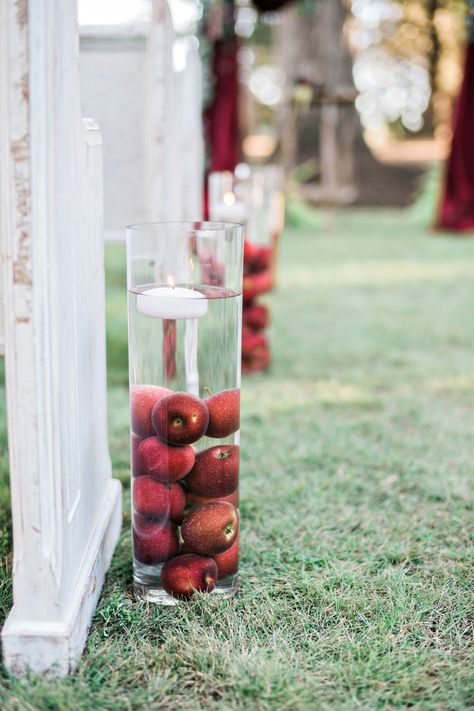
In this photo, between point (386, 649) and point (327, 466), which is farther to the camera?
point (327, 466)

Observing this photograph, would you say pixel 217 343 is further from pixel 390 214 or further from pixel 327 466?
pixel 390 214

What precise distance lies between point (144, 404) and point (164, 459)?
8 cm

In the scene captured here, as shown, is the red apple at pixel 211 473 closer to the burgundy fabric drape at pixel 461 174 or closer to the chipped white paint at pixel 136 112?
the chipped white paint at pixel 136 112

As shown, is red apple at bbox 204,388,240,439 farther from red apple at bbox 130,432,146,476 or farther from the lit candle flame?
the lit candle flame

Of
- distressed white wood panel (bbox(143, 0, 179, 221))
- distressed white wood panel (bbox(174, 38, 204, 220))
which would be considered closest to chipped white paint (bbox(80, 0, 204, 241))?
distressed white wood panel (bbox(143, 0, 179, 221))

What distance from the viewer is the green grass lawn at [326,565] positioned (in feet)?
2.97

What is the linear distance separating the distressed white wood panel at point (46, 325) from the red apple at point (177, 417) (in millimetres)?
110

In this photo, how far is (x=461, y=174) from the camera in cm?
648

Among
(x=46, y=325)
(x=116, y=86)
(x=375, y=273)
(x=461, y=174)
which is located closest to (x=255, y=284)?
(x=116, y=86)

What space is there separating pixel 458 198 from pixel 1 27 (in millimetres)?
6232

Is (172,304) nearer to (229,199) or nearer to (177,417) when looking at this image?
(177,417)

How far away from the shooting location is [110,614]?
3.49 feet

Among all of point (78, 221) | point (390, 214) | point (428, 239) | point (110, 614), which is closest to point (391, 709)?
point (110, 614)

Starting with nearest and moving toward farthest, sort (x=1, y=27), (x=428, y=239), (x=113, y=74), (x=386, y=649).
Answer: (x=1, y=27) < (x=386, y=649) < (x=113, y=74) < (x=428, y=239)
